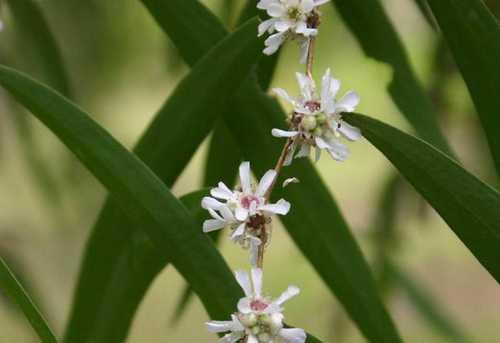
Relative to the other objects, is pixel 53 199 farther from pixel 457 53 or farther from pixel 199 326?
pixel 199 326

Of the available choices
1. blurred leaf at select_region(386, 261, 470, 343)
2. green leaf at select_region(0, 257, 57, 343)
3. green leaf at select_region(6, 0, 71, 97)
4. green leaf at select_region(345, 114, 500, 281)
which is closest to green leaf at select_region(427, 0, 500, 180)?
green leaf at select_region(345, 114, 500, 281)

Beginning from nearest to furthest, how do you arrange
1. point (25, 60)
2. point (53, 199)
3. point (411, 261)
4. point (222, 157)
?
point (222, 157), point (25, 60), point (53, 199), point (411, 261)

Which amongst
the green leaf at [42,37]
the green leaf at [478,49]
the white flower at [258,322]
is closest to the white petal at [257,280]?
the white flower at [258,322]

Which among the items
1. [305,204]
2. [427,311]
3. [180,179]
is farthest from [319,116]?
[180,179]

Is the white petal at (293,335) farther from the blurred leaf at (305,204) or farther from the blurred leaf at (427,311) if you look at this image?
the blurred leaf at (427,311)

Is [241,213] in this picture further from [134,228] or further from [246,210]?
[134,228]

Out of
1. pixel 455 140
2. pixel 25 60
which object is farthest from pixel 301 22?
pixel 455 140

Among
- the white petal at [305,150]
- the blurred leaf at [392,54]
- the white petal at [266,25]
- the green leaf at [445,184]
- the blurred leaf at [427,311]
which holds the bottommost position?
the green leaf at [445,184]
